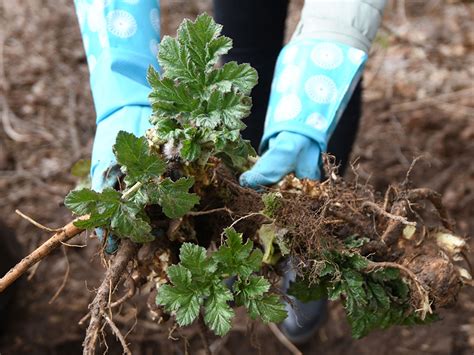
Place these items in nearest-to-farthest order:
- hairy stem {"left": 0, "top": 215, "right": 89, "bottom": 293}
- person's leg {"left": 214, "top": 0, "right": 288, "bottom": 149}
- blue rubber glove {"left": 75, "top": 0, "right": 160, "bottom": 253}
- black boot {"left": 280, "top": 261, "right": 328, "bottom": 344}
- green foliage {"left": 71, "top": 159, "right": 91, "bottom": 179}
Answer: hairy stem {"left": 0, "top": 215, "right": 89, "bottom": 293}
blue rubber glove {"left": 75, "top": 0, "right": 160, "bottom": 253}
green foliage {"left": 71, "top": 159, "right": 91, "bottom": 179}
person's leg {"left": 214, "top": 0, "right": 288, "bottom": 149}
black boot {"left": 280, "top": 261, "right": 328, "bottom": 344}

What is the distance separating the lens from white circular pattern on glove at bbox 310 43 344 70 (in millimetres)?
1149

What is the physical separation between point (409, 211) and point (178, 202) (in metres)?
0.49

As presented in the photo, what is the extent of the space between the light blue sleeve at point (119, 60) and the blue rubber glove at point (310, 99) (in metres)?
0.26

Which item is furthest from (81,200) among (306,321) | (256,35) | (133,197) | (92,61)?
(306,321)

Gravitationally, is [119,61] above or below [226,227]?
above

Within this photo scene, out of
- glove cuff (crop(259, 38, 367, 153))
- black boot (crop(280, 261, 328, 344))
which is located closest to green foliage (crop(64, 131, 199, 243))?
glove cuff (crop(259, 38, 367, 153))

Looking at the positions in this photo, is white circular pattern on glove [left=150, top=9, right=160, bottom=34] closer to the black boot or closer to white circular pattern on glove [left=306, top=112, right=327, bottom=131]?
white circular pattern on glove [left=306, top=112, right=327, bottom=131]

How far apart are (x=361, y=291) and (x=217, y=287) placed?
27 centimetres

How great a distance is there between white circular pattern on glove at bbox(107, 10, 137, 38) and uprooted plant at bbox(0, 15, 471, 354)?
0.83 feet

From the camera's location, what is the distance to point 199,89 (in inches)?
36.4

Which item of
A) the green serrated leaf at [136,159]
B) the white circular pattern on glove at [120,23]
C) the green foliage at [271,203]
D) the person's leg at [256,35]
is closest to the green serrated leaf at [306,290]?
the green foliage at [271,203]

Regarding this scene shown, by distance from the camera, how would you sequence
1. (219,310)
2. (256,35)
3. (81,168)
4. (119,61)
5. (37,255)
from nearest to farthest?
(219,310), (37,255), (119,61), (81,168), (256,35)

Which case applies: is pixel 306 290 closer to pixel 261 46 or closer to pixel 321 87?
pixel 321 87

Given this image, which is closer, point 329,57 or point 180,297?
point 180,297
